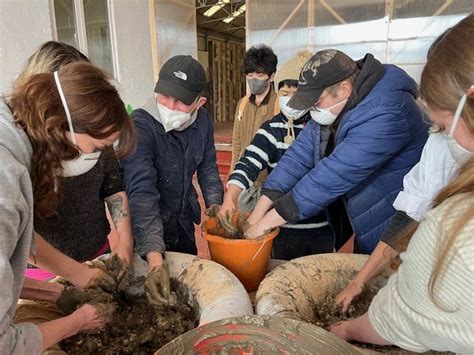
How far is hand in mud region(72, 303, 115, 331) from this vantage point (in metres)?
0.74

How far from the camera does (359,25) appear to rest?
387cm

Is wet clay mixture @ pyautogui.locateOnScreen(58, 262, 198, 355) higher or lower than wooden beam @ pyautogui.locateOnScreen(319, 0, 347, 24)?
lower

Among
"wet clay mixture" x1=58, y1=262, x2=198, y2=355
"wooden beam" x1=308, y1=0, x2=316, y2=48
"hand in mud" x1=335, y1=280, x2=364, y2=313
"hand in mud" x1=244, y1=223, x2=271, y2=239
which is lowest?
"wet clay mixture" x1=58, y1=262, x2=198, y2=355

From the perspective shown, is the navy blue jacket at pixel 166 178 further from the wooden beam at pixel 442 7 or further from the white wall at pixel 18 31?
the wooden beam at pixel 442 7

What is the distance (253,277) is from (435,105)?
64 centimetres

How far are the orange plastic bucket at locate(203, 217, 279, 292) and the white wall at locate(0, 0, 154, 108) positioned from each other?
207 centimetres

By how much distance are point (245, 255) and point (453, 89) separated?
611 millimetres

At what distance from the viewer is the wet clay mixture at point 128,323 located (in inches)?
31.2

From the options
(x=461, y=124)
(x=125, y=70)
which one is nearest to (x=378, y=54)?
(x=125, y=70)

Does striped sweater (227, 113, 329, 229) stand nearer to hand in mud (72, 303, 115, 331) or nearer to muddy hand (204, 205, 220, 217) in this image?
muddy hand (204, 205, 220, 217)

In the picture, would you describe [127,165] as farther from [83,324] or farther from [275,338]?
[275,338]

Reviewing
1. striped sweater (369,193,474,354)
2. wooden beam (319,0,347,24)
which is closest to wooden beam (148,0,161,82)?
wooden beam (319,0,347,24)

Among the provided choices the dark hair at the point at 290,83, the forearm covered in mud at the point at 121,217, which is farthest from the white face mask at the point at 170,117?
the dark hair at the point at 290,83

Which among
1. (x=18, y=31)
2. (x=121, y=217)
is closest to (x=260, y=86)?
(x=121, y=217)
